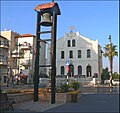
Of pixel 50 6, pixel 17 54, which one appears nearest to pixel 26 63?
pixel 17 54

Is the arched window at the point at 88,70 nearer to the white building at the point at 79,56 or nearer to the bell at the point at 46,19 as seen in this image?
the white building at the point at 79,56

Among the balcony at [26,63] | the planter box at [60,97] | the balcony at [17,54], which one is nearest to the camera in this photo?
the planter box at [60,97]

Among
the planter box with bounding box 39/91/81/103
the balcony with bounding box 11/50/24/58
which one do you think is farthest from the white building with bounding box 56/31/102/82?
the planter box with bounding box 39/91/81/103

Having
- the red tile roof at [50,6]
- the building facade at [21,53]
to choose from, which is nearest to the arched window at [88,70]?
the building facade at [21,53]

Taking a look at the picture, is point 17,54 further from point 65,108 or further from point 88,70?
point 65,108

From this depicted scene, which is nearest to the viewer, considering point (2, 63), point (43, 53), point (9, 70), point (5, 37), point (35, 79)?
point (35, 79)

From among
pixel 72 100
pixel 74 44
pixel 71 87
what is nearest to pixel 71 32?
pixel 74 44

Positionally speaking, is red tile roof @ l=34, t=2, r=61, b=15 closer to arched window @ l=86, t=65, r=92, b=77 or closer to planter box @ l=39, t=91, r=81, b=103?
planter box @ l=39, t=91, r=81, b=103

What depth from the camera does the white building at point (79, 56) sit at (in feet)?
243

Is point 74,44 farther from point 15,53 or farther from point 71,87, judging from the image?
point 71,87

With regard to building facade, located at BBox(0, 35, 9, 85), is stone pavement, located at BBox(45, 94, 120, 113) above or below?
below

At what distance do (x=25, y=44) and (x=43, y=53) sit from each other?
672cm

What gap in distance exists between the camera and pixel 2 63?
66.6m

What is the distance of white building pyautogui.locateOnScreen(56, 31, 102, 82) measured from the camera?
243ft
